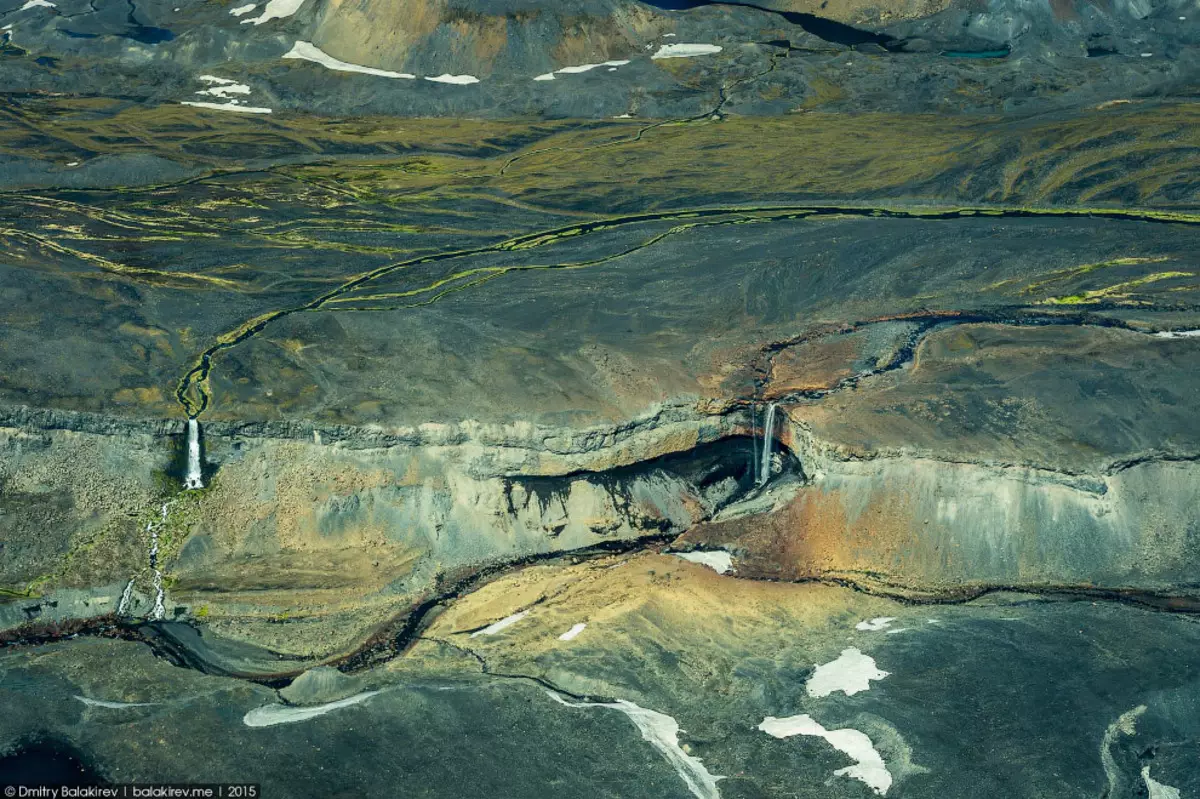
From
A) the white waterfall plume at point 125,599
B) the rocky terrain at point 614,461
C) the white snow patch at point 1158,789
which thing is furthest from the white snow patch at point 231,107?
the white snow patch at point 1158,789

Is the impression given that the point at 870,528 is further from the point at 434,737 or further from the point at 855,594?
the point at 434,737

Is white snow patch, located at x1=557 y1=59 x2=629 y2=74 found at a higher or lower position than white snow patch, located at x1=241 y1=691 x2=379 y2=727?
higher

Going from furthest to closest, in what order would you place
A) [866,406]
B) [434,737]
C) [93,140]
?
[93,140] → [866,406] → [434,737]

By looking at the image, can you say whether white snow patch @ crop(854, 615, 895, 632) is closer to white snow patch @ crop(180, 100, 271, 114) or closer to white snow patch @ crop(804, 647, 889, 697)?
white snow patch @ crop(804, 647, 889, 697)

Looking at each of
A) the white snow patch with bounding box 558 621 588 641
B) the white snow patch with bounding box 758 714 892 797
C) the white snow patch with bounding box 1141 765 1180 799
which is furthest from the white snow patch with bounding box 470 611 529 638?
the white snow patch with bounding box 1141 765 1180 799

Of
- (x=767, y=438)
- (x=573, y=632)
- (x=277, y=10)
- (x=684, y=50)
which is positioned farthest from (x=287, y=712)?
(x=277, y=10)

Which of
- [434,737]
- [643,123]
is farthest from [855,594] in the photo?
[643,123]
